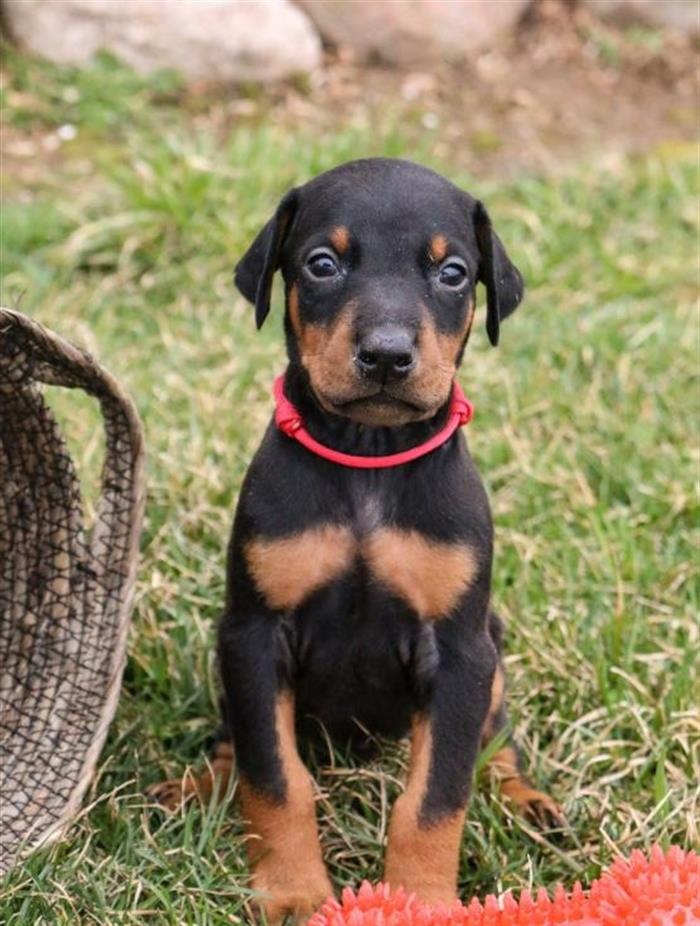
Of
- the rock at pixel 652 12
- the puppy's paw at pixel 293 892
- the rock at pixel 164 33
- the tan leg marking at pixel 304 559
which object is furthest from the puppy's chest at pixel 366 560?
the rock at pixel 652 12

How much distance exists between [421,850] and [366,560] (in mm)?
657

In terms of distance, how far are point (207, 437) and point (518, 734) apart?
174 centimetres

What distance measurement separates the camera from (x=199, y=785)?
3768mm

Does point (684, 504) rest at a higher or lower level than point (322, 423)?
lower

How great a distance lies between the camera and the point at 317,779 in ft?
12.6

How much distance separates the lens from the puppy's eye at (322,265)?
3244mm

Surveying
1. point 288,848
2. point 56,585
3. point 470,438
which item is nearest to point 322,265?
point 56,585

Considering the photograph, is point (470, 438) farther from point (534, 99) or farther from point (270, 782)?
point (534, 99)

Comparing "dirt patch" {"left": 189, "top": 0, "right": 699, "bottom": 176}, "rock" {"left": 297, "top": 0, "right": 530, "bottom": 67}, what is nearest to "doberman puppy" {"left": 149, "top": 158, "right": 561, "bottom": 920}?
"dirt patch" {"left": 189, "top": 0, "right": 699, "bottom": 176}

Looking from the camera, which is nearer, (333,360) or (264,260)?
(333,360)

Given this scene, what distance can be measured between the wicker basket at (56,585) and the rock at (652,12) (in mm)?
7451

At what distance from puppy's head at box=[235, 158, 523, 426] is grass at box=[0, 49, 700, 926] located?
1.13 metres

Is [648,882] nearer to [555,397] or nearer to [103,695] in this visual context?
[103,695]

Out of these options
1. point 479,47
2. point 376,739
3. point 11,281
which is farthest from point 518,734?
point 479,47
